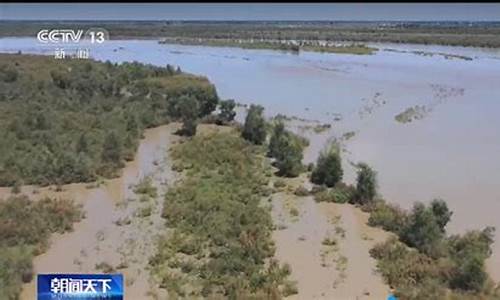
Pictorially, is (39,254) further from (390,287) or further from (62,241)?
(390,287)

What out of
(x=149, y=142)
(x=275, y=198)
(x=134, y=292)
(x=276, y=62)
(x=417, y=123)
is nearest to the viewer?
(x=134, y=292)

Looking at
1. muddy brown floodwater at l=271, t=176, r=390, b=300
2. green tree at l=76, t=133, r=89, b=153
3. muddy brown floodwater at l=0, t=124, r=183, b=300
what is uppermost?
green tree at l=76, t=133, r=89, b=153

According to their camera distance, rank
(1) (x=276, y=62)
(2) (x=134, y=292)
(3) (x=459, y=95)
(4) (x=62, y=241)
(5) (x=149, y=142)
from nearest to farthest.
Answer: (2) (x=134, y=292)
(4) (x=62, y=241)
(5) (x=149, y=142)
(3) (x=459, y=95)
(1) (x=276, y=62)

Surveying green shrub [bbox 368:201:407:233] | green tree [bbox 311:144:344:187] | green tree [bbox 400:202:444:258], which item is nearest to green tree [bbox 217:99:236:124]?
green tree [bbox 311:144:344:187]

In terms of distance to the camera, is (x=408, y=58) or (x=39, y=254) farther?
(x=408, y=58)

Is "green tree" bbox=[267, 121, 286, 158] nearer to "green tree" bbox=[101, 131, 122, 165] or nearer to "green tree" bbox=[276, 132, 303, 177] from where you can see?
"green tree" bbox=[276, 132, 303, 177]

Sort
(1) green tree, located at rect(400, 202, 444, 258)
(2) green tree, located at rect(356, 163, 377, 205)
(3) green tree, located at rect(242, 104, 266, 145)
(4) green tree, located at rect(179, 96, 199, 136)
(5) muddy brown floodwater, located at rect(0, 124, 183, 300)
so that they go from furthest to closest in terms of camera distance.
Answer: (4) green tree, located at rect(179, 96, 199, 136), (3) green tree, located at rect(242, 104, 266, 145), (2) green tree, located at rect(356, 163, 377, 205), (1) green tree, located at rect(400, 202, 444, 258), (5) muddy brown floodwater, located at rect(0, 124, 183, 300)

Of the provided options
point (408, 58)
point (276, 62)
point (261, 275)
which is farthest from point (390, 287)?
point (408, 58)
